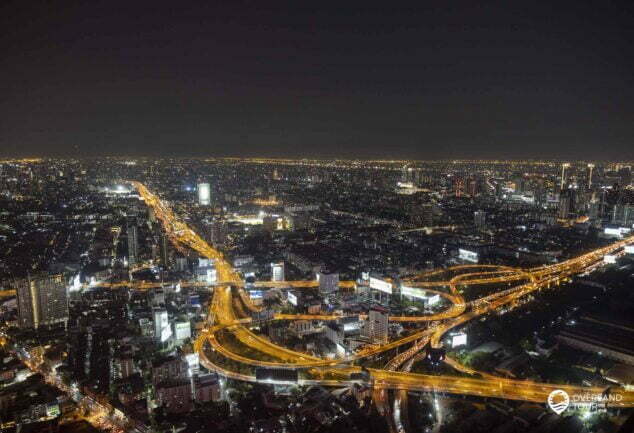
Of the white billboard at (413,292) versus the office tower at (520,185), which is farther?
the office tower at (520,185)

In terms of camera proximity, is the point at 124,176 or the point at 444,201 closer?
the point at 444,201

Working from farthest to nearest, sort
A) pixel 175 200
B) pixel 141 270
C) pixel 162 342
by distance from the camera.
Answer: pixel 175 200
pixel 141 270
pixel 162 342

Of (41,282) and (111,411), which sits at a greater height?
(41,282)

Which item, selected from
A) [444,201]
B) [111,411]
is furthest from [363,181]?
[111,411]

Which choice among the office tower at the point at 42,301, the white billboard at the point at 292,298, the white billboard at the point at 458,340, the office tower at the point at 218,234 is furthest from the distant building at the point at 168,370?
the office tower at the point at 218,234

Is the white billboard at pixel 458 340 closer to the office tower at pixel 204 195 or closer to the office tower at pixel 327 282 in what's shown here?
the office tower at pixel 327 282

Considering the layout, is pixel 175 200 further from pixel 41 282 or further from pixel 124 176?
→ pixel 41 282

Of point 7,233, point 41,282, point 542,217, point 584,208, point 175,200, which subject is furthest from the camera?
point 175,200
